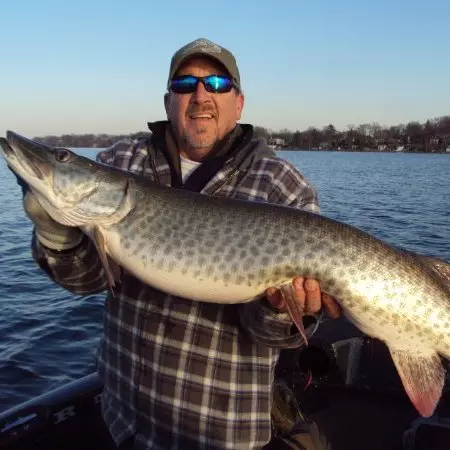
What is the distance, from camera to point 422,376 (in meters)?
3.12

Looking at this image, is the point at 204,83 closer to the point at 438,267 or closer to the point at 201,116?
the point at 201,116

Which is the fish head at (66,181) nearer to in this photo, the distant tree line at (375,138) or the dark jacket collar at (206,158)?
the dark jacket collar at (206,158)

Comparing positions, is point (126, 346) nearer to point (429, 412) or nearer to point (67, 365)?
point (429, 412)

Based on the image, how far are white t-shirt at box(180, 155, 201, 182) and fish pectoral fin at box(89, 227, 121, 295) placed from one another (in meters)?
0.69

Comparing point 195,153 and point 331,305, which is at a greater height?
point 195,153

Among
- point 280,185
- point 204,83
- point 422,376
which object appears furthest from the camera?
point 204,83

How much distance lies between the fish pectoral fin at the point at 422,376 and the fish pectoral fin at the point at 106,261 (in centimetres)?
162

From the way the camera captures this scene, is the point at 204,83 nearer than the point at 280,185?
No

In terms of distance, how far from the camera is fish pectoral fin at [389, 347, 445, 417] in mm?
3094

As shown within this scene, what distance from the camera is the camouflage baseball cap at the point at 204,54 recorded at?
3.44m

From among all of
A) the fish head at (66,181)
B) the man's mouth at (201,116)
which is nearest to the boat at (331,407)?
the fish head at (66,181)

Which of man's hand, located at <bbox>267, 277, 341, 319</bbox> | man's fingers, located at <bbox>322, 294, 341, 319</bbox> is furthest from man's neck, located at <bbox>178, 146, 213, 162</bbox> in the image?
man's fingers, located at <bbox>322, 294, 341, 319</bbox>

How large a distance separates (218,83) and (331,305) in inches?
62.4

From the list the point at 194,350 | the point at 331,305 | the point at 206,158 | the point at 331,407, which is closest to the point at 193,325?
the point at 194,350
